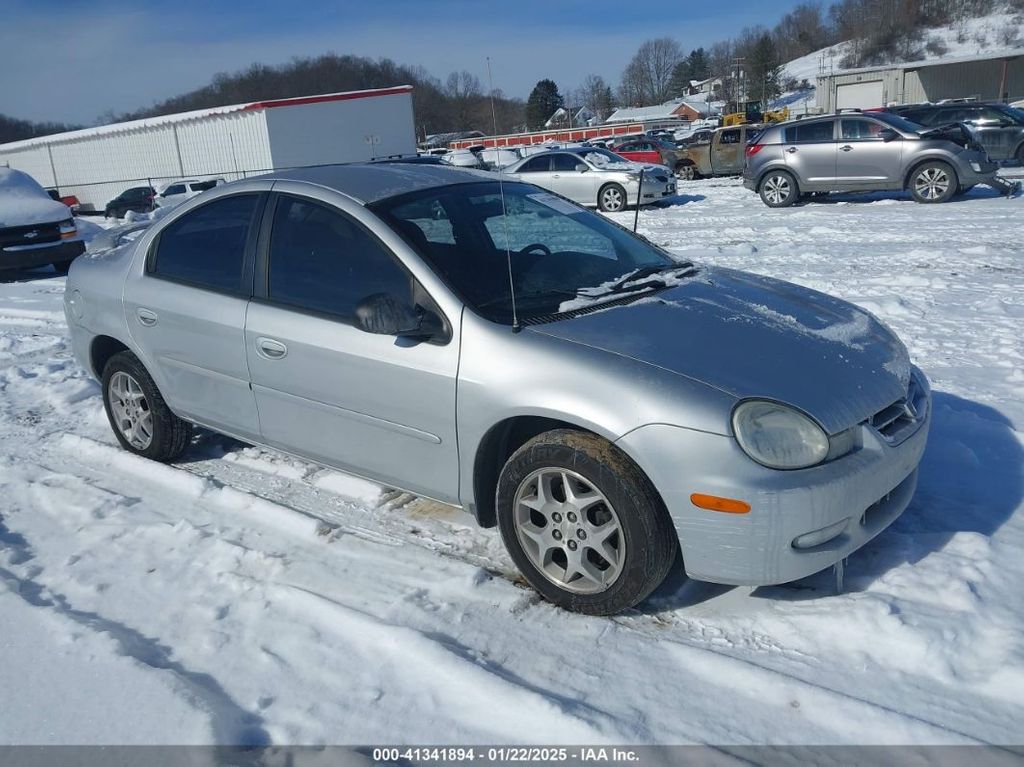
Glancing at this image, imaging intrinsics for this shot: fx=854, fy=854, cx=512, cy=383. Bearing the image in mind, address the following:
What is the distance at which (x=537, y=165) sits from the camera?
62.8 ft

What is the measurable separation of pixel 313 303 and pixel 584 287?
123cm

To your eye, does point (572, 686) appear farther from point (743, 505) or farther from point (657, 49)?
point (657, 49)

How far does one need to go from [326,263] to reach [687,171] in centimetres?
2373

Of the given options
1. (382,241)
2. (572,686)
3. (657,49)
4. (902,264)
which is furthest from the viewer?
(657,49)

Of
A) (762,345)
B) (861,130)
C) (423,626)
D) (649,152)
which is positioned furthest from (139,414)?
(649,152)

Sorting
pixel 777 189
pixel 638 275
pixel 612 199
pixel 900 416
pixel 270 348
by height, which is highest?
pixel 638 275

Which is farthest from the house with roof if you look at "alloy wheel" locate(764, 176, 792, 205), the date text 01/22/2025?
the date text 01/22/2025

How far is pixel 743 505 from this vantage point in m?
2.84

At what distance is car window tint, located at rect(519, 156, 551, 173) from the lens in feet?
62.5

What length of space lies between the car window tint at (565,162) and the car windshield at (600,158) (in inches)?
8.1

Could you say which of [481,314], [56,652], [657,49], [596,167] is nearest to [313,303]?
[481,314]

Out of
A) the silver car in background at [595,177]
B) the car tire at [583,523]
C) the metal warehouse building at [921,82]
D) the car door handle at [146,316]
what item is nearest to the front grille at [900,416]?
the car tire at [583,523]

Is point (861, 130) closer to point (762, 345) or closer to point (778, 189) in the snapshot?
point (778, 189)

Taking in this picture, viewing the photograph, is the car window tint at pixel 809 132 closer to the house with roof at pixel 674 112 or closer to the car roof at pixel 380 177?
the car roof at pixel 380 177
